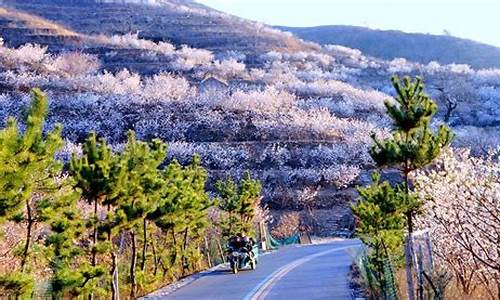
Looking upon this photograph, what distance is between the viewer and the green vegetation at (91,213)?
12.7 metres

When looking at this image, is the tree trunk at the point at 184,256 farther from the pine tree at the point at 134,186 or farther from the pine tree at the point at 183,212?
the pine tree at the point at 134,186

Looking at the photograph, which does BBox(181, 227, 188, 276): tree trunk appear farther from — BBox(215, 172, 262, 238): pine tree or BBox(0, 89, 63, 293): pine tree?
BBox(0, 89, 63, 293): pine tree

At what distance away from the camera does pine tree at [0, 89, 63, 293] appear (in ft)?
39.8

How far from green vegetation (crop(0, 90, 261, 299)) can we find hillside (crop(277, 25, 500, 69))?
133 metres

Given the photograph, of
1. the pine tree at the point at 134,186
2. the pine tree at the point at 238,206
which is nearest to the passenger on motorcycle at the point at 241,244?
the pine tree at the point at 134,186

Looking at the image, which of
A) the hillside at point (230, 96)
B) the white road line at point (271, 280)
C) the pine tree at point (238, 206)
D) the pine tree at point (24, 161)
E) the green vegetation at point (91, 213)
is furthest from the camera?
the hillside at point (230, 96)

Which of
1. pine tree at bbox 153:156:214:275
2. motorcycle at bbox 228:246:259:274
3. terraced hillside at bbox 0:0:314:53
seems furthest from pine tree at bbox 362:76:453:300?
terraced hillside at bbox 0:0:314:53

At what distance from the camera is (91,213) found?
2058cm

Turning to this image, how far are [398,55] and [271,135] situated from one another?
107242 millimetres

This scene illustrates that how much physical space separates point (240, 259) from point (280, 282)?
5.09m

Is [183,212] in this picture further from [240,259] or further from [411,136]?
[411,136]

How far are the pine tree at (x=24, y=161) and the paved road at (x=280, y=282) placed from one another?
7.29 metres

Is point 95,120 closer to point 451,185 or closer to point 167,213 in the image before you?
point 167,213

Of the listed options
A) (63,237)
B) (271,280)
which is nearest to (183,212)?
(271,280)
